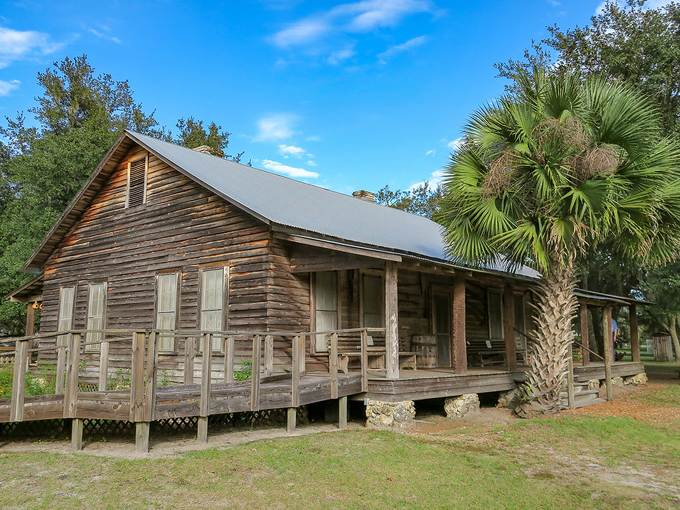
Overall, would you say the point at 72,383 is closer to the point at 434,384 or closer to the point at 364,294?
the point at 434,384

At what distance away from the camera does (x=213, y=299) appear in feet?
42.0

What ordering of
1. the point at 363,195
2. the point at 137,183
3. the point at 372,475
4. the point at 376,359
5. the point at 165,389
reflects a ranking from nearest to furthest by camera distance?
the point at 372,475
the point at 165,389
the point at 376,359
the point at 137,183
the point at 363,195

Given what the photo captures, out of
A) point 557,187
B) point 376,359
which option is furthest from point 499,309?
point 557,187

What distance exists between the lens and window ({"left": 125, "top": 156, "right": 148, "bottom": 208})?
15.2 meters

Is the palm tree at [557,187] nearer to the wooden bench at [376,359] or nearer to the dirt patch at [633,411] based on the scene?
the dirt patch at [633,411]

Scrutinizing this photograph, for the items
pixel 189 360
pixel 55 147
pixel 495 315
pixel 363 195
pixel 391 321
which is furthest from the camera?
pixel 55 147

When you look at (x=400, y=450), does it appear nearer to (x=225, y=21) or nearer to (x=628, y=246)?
(x=628, y=246)

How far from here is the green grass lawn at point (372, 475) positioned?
19.6ft

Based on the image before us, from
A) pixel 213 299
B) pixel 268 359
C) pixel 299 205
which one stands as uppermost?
pixel 299 205

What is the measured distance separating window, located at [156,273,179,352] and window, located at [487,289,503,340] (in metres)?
10.2

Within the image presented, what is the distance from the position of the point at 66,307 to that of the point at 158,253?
442 centimetres

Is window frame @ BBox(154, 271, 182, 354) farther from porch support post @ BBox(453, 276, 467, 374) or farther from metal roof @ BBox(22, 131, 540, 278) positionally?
porch support post @ BBox(453, 276, 467, 374)

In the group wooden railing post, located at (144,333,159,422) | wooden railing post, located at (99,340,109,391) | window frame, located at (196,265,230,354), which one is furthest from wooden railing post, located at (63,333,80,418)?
window frame, located at (196,265,230,354)

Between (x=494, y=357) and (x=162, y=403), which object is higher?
(x=494, y=357)
